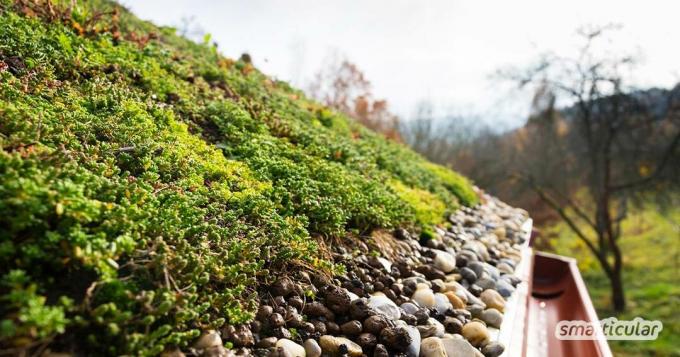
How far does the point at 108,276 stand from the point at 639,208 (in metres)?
15.4

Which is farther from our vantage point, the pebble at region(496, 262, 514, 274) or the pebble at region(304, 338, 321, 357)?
the pebble at region(496, 262, 514, 274)

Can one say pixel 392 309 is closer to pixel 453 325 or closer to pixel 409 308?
pixel 409 308

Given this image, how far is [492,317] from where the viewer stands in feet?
9.43

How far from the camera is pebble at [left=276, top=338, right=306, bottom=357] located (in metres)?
1.88

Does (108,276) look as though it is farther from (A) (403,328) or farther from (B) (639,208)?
(B) (639,208)

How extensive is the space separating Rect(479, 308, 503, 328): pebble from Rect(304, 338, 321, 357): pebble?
1.37 metres

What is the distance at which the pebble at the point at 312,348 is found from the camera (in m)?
1.98

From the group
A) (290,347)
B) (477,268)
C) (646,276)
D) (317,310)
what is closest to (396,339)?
(317,310)

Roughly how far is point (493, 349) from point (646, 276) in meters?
18.2

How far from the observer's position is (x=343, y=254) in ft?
9.37

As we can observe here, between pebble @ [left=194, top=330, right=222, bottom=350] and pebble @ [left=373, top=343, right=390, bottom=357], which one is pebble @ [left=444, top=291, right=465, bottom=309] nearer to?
pebble @ [left=373, top=343, right=390, bottom=357]

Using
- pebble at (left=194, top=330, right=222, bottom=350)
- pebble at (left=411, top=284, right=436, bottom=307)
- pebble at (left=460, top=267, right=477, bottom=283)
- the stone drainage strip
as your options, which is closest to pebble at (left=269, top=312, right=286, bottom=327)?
the stone drainage strip

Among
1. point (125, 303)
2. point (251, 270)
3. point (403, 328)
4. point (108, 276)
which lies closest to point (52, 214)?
point (108, 276)

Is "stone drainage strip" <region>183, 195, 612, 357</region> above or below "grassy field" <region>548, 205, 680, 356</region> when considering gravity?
below
